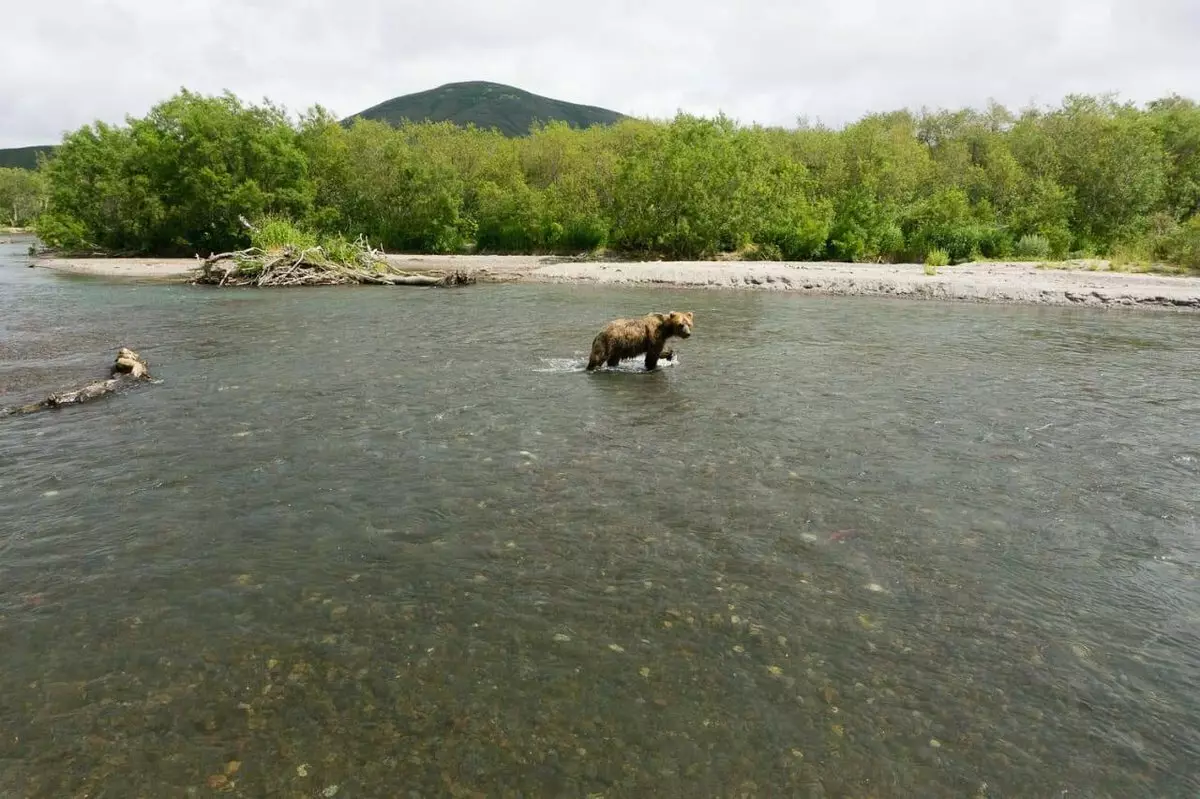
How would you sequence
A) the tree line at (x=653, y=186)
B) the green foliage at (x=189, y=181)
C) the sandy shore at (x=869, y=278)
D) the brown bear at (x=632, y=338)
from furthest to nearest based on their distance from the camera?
the green foliage at (x=189, y=181) < the tree line at (x=653, y=186) < the sandy shore at (x=869, y=278) < the brown bear at (x=632, y=338)

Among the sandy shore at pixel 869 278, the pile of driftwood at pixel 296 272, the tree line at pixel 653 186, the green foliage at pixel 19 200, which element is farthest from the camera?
the green foliage at pixel 19 200

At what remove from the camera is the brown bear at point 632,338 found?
15.2 m

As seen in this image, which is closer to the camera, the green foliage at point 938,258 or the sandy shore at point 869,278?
the sandy shore at point 869,278

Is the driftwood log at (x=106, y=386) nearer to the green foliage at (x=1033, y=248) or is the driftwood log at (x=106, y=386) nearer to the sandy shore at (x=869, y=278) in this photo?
the sandy shore at (x=869, y=278)

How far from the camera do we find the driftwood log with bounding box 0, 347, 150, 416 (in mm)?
11812

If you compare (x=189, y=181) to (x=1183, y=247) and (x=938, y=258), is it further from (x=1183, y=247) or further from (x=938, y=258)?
(x=1183, y=247)

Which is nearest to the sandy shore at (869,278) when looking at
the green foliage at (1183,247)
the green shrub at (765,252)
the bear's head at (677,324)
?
the green foliage at (1183,247)

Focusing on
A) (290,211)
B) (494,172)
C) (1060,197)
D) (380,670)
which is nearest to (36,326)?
(380,670)

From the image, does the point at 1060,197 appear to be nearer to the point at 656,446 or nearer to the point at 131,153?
the point at 656,446

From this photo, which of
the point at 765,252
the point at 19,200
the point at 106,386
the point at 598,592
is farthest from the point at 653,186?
the point at 19,200

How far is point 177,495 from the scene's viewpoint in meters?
8.23

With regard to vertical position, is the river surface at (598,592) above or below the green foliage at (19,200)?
below

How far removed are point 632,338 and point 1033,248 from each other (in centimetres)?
3913

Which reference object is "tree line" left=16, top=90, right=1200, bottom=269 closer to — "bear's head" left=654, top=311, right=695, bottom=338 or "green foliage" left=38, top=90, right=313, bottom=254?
"green foliage" left=38, top=90, right=313, bottom=254
